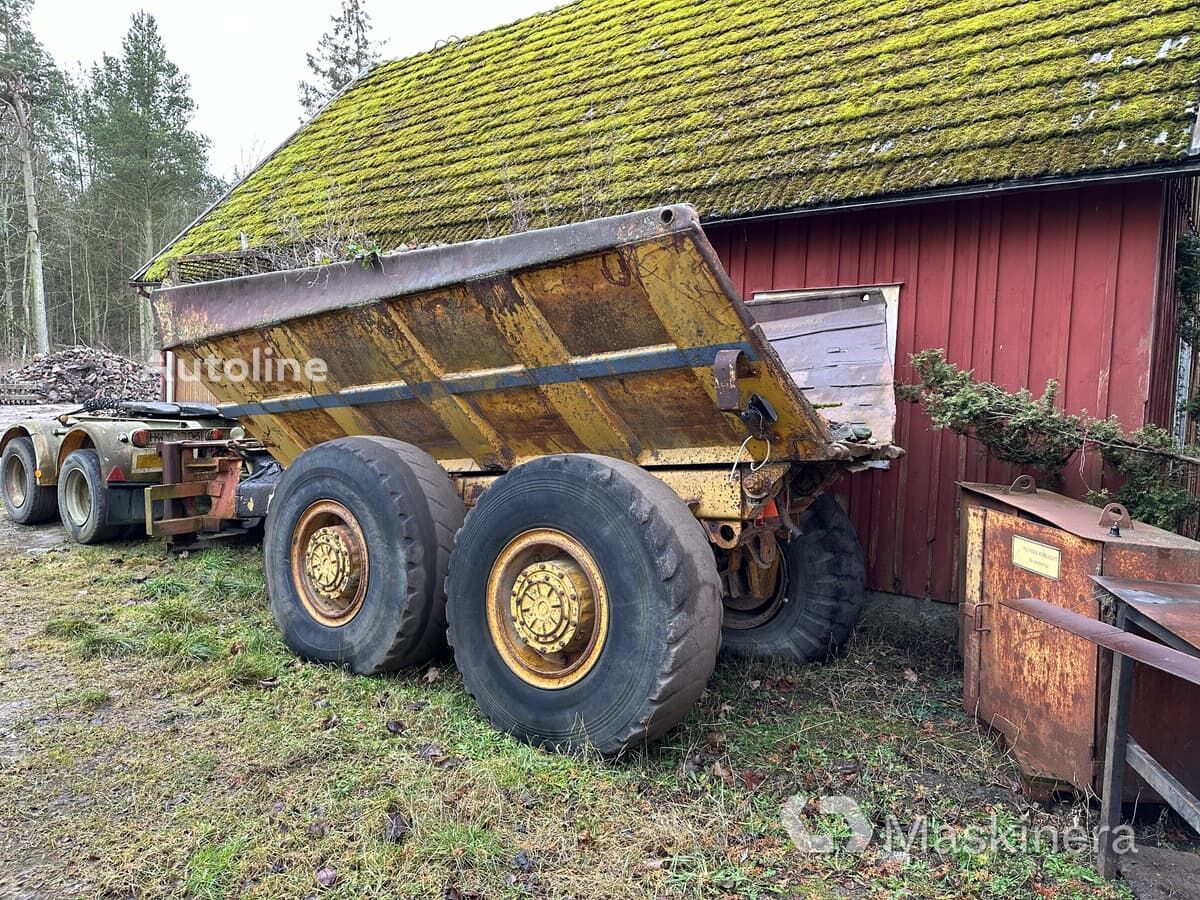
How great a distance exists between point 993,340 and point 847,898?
402cm

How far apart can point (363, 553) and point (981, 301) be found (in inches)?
174

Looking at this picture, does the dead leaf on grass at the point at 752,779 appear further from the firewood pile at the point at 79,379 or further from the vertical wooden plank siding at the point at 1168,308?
the firewood pile at the point at 79,379

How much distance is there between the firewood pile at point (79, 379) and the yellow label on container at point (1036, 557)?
2193 centimetres

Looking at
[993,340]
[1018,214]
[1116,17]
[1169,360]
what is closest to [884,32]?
[1116,17]

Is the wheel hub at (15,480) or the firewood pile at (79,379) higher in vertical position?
the firewood pile at (79,379)

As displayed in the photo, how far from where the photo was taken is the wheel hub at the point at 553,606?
3.10 m

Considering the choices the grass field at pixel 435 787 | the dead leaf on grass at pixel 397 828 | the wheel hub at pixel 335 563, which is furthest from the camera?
the wheel hub at pixel 335 563

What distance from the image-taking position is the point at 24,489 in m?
8.14

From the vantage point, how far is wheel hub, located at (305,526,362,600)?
13.0 ft

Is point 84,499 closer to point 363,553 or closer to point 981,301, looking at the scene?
point 363,553

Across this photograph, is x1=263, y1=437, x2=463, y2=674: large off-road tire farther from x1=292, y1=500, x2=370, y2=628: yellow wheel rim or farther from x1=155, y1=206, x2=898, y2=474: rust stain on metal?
x1=155, y1=206, x2=898, y2=474: rust stain on metal

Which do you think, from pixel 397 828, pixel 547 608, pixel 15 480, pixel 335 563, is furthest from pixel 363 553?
pixel 15 480

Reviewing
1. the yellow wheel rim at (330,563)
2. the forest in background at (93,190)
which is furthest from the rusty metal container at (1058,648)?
the forest in background at (93,190)

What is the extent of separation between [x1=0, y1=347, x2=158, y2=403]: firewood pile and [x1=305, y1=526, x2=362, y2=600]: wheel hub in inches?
758
